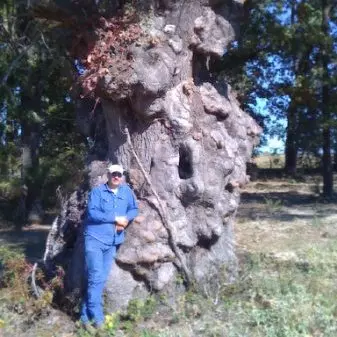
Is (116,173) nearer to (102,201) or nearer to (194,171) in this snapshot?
(102,201)

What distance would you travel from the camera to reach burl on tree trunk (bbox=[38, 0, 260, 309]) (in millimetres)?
7711

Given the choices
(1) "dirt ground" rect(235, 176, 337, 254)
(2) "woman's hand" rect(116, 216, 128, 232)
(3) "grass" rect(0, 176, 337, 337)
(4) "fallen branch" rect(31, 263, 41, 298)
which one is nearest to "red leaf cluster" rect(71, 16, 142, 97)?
(2) "woman's hand" rect(116, 216, 128, 232)

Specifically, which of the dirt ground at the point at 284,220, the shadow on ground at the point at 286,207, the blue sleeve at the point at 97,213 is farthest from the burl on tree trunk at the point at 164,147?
the shadow on ground at the point at 286,207

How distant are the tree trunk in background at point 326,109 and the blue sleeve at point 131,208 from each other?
34.8 feet

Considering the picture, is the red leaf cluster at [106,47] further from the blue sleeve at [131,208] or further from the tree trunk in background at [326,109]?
the tree trunk in background at [326,109]

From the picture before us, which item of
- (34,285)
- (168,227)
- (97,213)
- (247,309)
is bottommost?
(247,309)

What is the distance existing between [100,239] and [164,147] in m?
1.61

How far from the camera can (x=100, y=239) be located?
7.27 meters

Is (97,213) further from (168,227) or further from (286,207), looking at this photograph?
(286,207)

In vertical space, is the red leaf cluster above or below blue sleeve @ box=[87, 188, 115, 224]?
above

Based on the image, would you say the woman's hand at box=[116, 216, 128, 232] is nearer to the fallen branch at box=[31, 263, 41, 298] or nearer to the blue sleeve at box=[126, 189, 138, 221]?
the blue sleeve at box=[126, 189, 138, 221]

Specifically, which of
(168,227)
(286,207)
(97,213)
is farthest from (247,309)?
(286,207)

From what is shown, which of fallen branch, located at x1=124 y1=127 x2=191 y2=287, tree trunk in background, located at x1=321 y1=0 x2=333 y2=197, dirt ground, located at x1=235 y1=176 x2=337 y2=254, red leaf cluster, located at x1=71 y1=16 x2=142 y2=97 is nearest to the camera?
red leaf cluster, located at x1=71 y1=16 x2=142 y2=97

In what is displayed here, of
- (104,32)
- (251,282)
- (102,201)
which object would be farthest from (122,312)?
(104,32)
